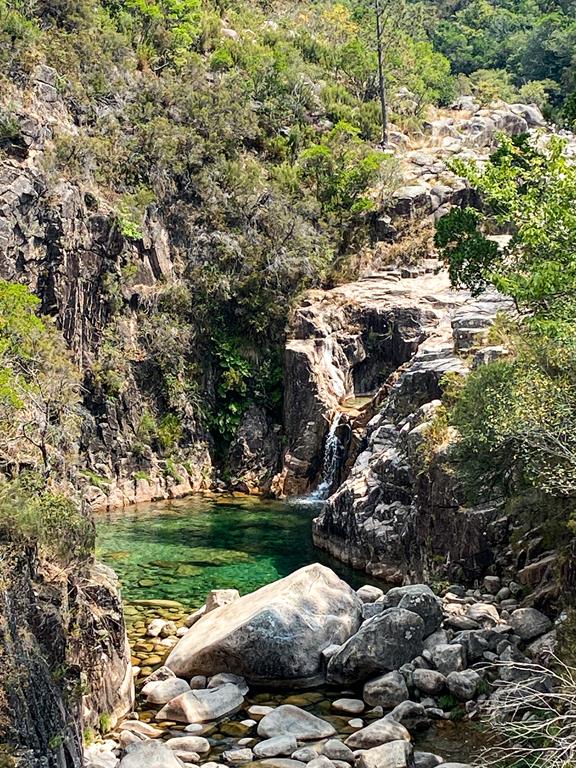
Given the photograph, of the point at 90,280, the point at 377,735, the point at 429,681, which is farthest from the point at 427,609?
the point at 90,280

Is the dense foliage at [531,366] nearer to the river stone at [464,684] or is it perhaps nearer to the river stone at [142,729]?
the river stone at [464,684]

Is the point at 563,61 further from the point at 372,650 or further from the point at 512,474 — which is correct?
the point at 372,650

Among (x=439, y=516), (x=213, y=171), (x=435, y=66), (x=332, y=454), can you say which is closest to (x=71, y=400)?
(x=332, y=454)

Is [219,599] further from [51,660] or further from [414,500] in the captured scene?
[51,660]

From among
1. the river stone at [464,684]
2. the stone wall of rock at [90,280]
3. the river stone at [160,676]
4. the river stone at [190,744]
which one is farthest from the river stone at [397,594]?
the stone wall of rock at [90,280]

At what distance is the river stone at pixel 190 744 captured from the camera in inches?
374

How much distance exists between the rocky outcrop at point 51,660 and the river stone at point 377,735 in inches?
122

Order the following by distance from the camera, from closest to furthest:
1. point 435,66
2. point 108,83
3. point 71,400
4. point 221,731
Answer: point 221,731 → point 71,400 → point 108,83 → point 435,66

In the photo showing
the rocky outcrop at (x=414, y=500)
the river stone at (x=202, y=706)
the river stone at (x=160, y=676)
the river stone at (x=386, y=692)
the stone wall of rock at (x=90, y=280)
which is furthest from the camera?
the stone wall of rock at (x=90, y=280)

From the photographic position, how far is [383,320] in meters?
28.6

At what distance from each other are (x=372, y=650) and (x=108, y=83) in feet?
89.7

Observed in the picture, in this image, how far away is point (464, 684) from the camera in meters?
10.6

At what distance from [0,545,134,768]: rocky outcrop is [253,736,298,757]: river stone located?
78.8 inches

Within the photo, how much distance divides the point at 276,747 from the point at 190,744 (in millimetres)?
1053
